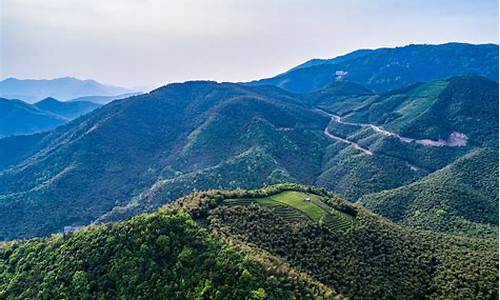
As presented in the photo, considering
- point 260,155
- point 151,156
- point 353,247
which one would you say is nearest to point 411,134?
point 260,155

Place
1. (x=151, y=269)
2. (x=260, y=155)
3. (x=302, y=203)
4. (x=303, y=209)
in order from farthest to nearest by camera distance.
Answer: (x=260, y=155) → (x=302, y=203) → (x=303, y=209) → (x=151, y=269)

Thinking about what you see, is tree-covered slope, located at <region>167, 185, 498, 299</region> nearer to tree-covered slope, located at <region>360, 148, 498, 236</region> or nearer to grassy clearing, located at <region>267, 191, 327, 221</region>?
grassy clearing, located at <region>267, 191, 327, 221</region>

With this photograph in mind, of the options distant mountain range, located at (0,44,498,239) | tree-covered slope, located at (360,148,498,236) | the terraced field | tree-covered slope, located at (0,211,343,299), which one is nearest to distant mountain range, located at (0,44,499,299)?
tree-covered slope, located at (0,211,343,299)

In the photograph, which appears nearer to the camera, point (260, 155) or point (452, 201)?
point (452, 201)

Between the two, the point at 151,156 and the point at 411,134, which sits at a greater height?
the point at 411,134

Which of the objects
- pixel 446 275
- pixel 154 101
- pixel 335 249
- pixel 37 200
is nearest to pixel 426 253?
pixel 446 275

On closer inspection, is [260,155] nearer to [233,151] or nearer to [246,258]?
[233,151]

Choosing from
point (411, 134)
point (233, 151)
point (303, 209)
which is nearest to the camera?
point (303, 209)
